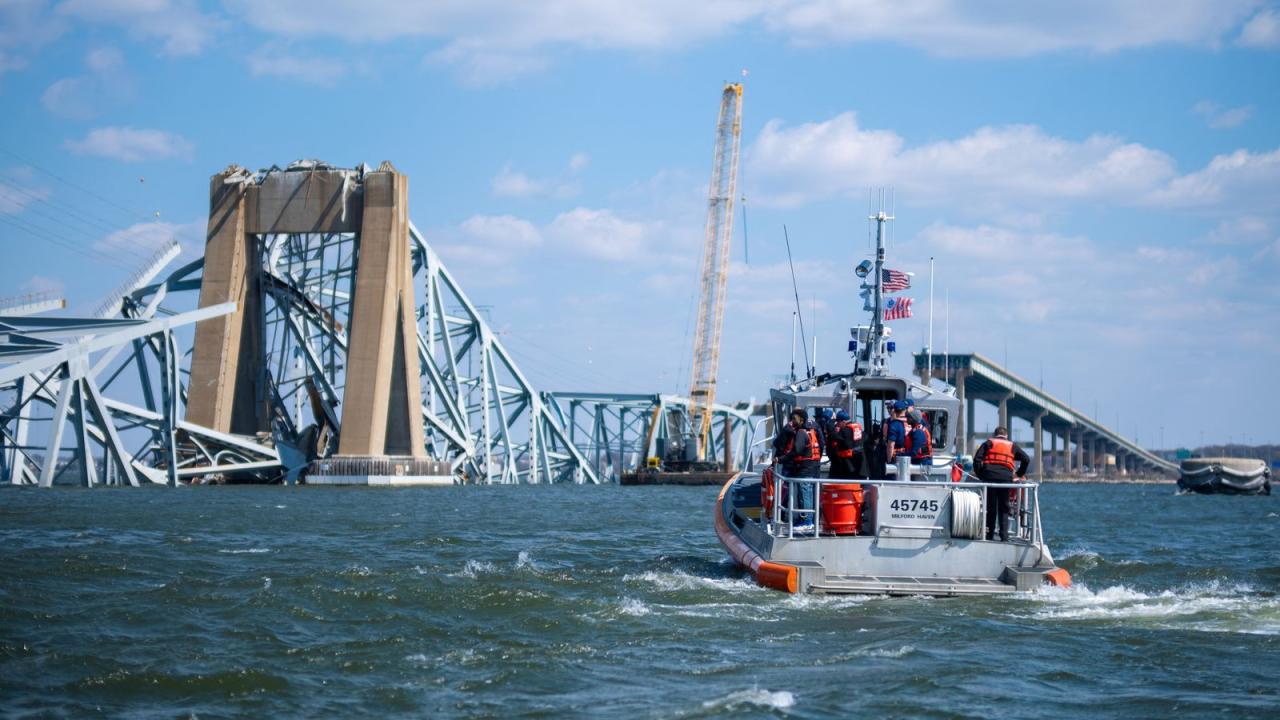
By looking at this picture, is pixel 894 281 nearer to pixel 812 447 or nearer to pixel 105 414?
pixel 812 447

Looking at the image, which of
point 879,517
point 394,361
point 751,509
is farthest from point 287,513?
point 394,361

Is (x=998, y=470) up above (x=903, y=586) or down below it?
above

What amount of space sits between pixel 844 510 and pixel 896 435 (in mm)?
1454

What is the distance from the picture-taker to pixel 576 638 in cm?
1534

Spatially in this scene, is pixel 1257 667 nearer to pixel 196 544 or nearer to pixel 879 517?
pixel 879 517

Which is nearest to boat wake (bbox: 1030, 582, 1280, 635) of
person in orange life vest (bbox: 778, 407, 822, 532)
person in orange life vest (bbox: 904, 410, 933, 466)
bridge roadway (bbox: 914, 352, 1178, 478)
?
person in orange life vest (bbox: 904, 410, 933, 466)

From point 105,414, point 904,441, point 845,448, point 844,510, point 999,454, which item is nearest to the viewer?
point 844,510

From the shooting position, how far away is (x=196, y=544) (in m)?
26.5

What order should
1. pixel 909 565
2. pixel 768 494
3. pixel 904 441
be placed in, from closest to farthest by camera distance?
pixel 909 565 < pixel 904 441 < pixel 768 494

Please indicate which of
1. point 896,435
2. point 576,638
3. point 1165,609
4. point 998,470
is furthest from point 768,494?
point 576,638

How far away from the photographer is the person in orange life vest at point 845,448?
19469mm

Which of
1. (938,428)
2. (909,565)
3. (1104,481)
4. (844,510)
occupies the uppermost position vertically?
(1104,481)

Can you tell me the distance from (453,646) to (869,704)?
4845mm

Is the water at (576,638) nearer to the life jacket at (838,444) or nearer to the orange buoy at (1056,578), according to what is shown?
the orange buoy at (1056,578)
